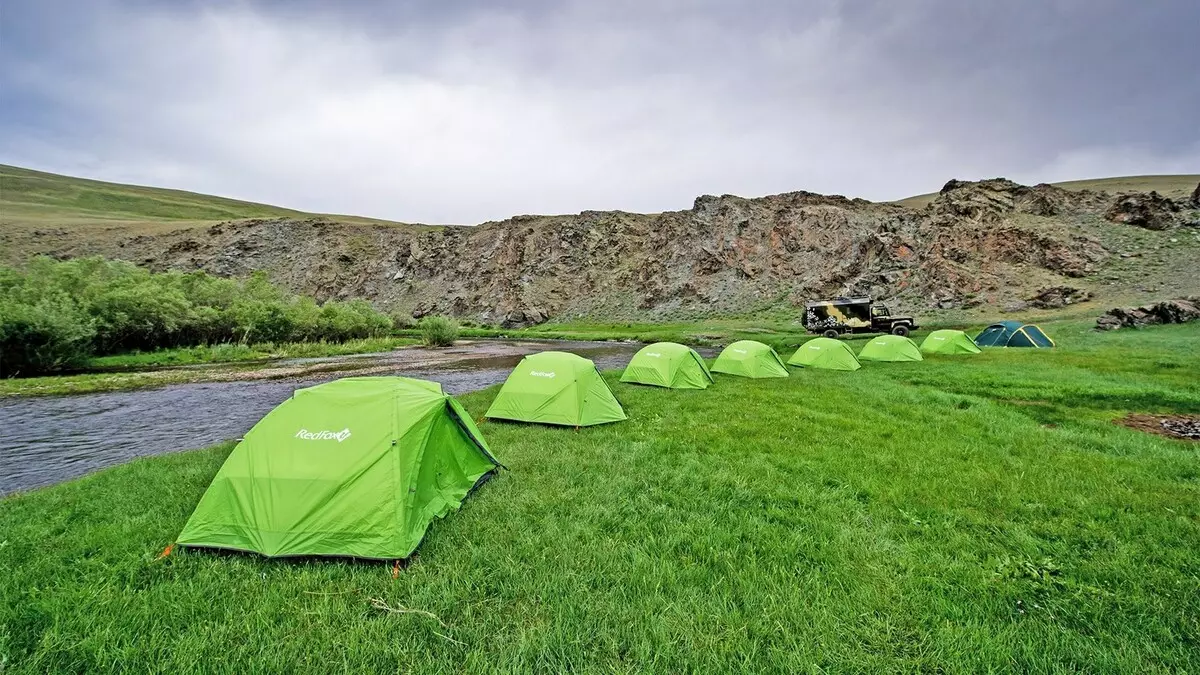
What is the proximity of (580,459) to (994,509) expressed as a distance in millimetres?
5869

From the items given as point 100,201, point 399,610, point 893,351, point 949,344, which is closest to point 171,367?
point 399,610

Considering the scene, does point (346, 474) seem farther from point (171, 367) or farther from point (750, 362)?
point (171, 367)

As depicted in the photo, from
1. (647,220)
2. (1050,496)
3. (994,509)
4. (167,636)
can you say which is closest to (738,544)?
(994,509)

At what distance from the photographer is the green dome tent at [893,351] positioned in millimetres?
22688

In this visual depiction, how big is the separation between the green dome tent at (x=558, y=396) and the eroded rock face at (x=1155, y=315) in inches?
1426

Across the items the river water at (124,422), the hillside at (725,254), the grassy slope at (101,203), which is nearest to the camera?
the river water at (124,422)

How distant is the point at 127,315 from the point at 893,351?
45493 millimetres

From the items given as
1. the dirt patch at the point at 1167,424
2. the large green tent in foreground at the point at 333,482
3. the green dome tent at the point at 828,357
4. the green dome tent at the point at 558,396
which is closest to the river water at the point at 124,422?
Answer: the large green tent in foreground at the point at 333,482

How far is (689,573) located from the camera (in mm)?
4668

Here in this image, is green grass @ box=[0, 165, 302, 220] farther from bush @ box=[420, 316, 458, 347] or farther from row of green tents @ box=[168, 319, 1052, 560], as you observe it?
row of green tents @ box=[168, 319, 1052, 560]

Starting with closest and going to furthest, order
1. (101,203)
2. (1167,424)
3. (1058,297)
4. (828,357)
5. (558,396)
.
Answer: (1167,424) < (558,396) < (828,357) < (1058,297) < (101,203)

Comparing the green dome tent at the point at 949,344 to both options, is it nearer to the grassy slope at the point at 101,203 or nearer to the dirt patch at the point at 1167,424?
the dirt patch at the point at 1167,424

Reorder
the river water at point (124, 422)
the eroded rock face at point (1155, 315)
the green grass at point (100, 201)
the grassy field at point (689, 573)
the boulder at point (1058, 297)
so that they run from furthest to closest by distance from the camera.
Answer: the green grass at point (100, 201) → the boulder at point (1058, 297) → the eroded rock face at point (1155, 315) → the river water at point (124, 422) → the grassy field at point (689, 573)

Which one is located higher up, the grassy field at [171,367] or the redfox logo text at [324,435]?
the redfox logo text at [324,435]
